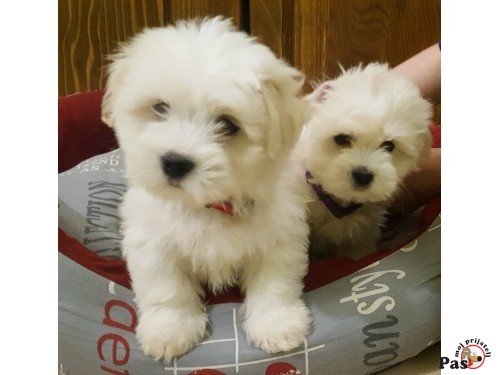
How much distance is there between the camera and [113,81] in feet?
4.25

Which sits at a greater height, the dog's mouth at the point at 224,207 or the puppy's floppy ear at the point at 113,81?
the puppy's floppy ear at the point at 113,81

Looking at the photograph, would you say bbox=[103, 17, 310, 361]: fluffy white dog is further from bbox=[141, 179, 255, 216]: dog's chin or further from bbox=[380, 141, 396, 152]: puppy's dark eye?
bbox=[380, 141, 396, 152]: puppy's dark eye

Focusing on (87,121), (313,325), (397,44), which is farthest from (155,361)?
(397,44)

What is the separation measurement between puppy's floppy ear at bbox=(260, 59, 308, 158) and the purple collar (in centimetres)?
42

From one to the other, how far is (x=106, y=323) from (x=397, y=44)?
54.3 inches

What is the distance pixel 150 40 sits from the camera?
123 centimetres

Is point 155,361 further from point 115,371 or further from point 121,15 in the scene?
point 121,15

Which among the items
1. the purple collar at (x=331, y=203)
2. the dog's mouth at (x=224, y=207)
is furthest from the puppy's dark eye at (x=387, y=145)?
the dog's mouth at (x=224, y=207)

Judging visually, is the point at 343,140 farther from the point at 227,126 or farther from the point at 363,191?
the point at 227,126

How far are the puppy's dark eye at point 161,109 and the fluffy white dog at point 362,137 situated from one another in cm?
57

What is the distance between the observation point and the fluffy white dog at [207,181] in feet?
3.68

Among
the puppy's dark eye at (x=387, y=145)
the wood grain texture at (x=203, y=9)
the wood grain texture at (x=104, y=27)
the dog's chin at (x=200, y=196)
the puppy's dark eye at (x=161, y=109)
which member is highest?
the wood grain texture at (x=203, y=9)
